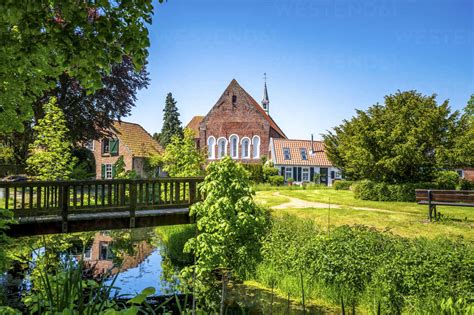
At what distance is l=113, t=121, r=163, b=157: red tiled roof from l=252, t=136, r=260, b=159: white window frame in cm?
1143

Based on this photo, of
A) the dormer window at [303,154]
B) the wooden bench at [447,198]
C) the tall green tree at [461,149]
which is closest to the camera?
the wooden bench at [447,198]

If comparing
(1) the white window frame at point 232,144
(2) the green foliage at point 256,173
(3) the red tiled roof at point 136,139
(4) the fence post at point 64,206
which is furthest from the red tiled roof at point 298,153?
(4) the fence post at point 64,206

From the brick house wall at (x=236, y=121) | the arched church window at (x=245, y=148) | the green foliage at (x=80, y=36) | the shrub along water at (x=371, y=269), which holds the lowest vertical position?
the shrub along water at (x=371, y=269)

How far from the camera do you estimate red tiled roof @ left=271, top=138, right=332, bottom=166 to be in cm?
3931

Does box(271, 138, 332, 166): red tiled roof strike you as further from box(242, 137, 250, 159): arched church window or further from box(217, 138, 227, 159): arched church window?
box(217, 138, 227, 159): arched church window

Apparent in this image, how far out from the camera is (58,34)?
3.84 meters

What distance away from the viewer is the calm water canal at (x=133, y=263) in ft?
26.3

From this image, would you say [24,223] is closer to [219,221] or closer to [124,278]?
[124,278]

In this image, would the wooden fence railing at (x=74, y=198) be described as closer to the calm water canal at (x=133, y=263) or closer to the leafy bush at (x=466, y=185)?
the calm water canal at (x=133, y=263)

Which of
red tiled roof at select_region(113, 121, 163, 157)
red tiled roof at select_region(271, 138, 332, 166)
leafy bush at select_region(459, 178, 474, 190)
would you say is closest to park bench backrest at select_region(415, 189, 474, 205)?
leafy bush at select_region(459, 178, 474, 190)

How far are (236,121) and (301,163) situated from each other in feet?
33.7

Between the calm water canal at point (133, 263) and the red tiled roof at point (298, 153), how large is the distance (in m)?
23.6

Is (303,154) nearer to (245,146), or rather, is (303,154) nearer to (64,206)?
(245,146)

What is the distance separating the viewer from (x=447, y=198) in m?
13.0
